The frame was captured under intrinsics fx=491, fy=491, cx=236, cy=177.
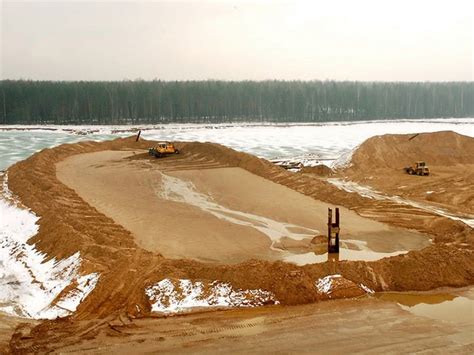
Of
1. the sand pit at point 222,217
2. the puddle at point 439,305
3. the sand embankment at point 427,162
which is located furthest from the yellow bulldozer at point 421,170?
the puddle at point 439,305

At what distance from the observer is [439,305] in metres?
10.5

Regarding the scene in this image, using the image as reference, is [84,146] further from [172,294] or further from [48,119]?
[48,119]

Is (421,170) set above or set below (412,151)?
below

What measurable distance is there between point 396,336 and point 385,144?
24.6 meters

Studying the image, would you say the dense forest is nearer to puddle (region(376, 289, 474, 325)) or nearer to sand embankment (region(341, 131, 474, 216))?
sand embankment (region(341, 131, 474, 216))

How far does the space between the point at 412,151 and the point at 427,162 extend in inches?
55.7

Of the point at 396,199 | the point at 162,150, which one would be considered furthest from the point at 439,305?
A: the point at 162,150

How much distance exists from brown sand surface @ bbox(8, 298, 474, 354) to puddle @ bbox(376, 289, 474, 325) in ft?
1.05

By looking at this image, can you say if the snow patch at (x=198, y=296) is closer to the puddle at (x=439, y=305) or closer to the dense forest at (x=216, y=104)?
the puddle at (x=439, y=305)

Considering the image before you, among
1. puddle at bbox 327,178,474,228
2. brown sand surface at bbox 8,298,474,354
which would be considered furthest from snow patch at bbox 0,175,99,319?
puddle at bbox 327,178,474,228

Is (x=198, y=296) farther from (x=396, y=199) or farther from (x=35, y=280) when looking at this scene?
(x=396, y=199)

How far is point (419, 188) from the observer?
76.0 feet

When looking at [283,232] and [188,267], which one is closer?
[188,267]

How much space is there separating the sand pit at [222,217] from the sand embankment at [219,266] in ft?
2.45
